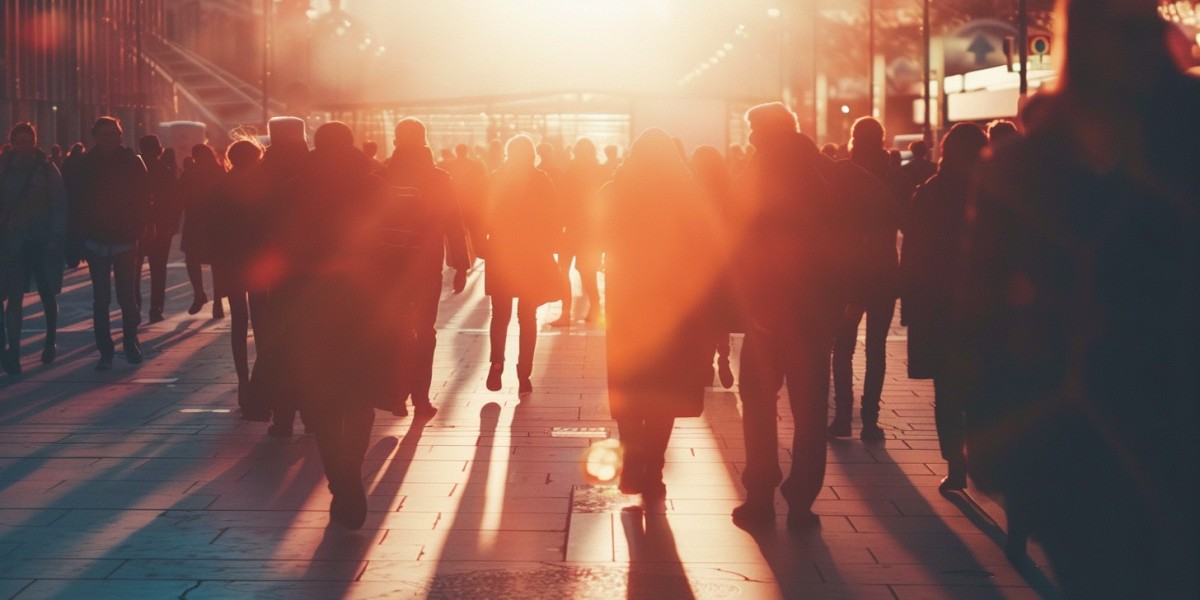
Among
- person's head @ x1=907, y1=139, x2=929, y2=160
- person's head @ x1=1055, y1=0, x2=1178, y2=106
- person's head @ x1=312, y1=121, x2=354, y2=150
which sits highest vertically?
person's head @ x1=907, y1=139, x2=929, y2=160

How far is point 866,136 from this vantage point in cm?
996

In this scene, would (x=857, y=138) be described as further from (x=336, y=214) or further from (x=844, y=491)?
(x=336, y=214)

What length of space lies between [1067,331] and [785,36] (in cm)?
6934

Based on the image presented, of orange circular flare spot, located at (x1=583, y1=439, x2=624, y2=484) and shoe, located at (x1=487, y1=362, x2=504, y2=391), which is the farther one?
shoe, located at (x1=487, y1=362, x2=504, y2=391)

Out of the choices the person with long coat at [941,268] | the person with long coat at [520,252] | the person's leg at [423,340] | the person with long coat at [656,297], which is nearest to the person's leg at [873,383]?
the person with long coat at [941,268]

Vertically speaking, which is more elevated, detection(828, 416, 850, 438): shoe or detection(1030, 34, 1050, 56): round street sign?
detection(1030, 34, 1050, 56): round street sign

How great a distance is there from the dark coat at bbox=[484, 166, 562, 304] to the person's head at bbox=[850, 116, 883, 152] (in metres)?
2.94

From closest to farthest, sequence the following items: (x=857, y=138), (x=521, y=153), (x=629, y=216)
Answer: (x=629, y=216) < (x=857, y=138) < (x=521, y=153)

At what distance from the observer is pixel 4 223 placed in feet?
43.8

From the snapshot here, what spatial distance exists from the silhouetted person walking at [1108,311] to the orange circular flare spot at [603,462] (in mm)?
5386

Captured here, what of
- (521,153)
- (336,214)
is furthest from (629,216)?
(521,153)

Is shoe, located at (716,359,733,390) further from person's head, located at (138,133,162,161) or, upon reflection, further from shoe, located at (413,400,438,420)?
person's head, located at (138,133,162,161)

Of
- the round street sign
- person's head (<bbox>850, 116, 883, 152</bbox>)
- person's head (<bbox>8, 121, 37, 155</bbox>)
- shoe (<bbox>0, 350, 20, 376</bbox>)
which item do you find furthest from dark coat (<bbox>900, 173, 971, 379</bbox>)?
the round street sign

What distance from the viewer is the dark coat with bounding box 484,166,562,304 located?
12.1 meters
